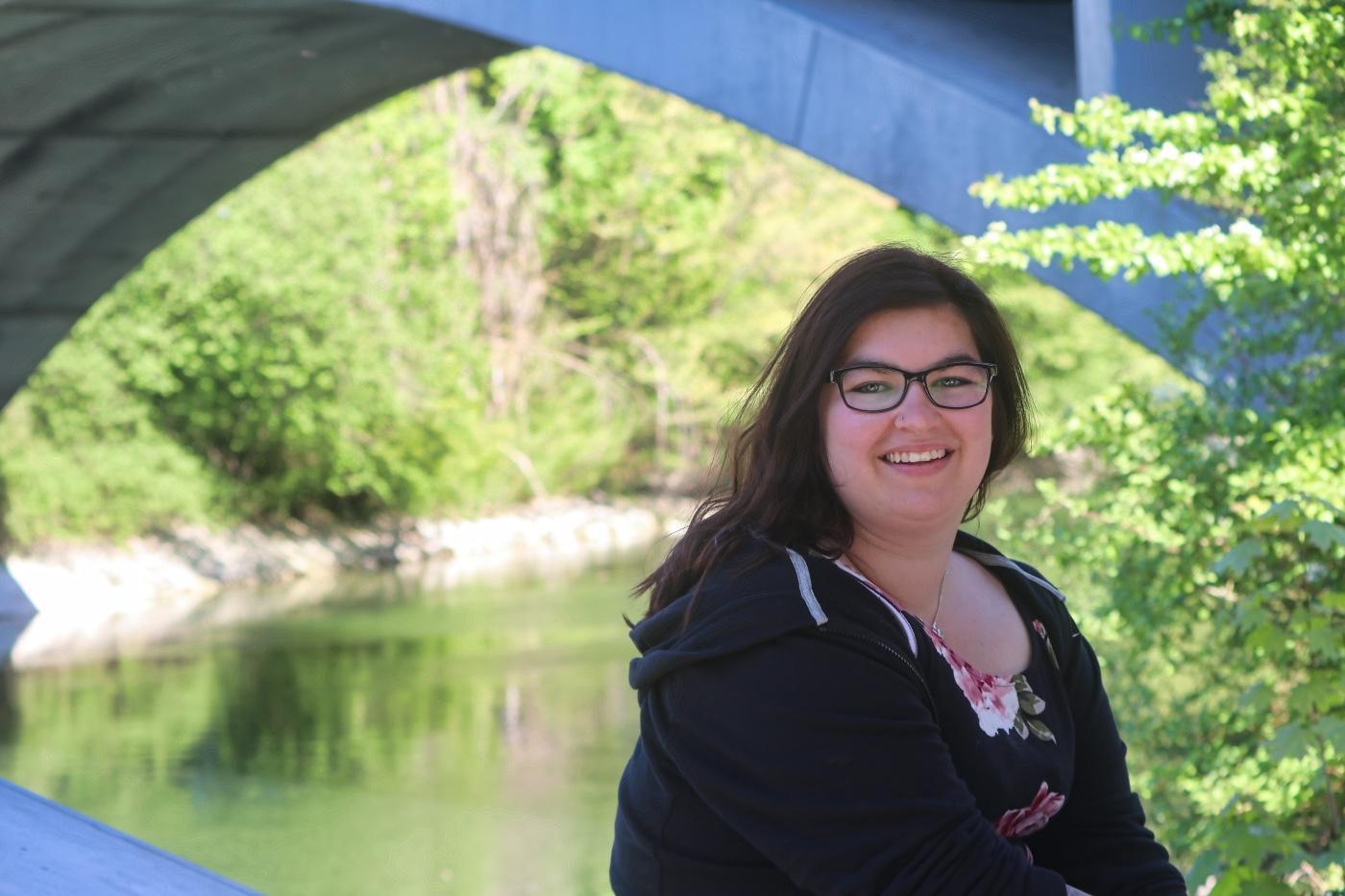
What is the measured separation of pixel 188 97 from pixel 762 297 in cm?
1794

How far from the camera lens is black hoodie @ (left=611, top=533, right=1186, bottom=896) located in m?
1.42

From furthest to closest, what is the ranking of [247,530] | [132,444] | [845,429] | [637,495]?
[637,495] < [247,530] < [132,444] < [845,429]

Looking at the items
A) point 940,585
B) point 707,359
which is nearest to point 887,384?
point 940,585

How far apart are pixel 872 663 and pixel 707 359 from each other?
25085 millimetres

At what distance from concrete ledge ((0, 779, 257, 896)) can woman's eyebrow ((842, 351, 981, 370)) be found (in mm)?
714

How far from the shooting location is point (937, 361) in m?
1.63

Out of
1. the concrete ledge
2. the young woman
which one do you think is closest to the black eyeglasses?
the young woman

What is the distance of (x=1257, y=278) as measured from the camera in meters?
4.66

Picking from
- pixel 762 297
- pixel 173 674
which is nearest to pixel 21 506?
pixel 173 674

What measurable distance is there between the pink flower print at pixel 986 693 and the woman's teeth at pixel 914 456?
0.17 m

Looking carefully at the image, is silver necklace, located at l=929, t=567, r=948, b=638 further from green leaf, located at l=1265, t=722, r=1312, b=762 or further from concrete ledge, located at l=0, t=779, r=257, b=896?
green leaf, located at l=1265, t=722, r=1312, b=762

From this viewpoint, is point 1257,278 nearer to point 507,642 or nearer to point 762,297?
point 507,642

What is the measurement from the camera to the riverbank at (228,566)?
1584 centimetres

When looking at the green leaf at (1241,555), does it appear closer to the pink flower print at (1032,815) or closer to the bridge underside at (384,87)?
the pink flower print at (1032,815)
